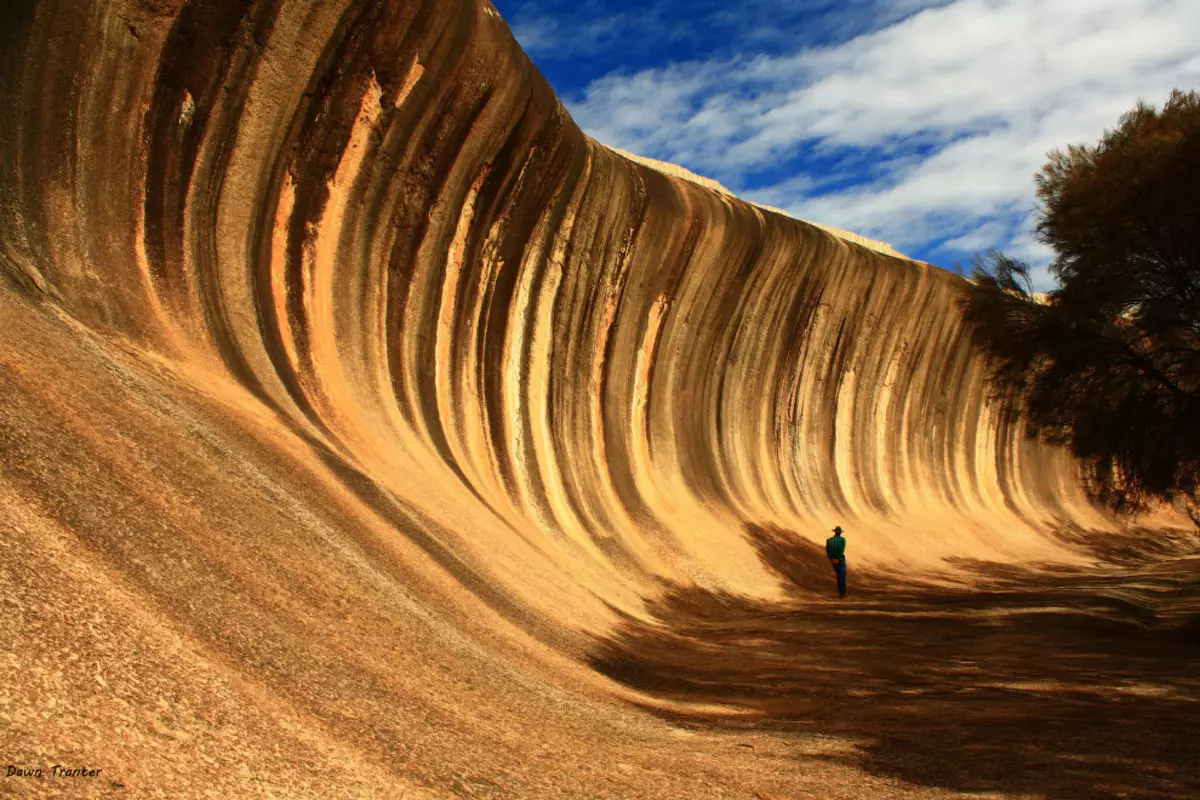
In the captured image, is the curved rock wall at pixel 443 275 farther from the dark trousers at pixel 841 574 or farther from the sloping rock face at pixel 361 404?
the dark trousers at pixel 841 574

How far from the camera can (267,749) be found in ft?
11.6

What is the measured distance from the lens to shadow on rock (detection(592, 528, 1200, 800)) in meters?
5.04

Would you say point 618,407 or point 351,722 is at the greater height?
point 618,407

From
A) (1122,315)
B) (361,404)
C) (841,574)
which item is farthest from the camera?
(841,574)

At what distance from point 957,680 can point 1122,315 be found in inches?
272

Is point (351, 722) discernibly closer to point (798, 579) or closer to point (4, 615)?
point (4, 615)

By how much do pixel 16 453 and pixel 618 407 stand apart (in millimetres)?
12195

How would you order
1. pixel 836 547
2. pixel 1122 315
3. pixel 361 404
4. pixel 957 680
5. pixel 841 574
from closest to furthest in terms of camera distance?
pixel 957 680, pixel 361 404, pixel 1122 315, pixel 836 547, pixel 841 574

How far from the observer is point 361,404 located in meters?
10.3

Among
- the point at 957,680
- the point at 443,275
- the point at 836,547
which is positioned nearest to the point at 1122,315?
the point at 836,547

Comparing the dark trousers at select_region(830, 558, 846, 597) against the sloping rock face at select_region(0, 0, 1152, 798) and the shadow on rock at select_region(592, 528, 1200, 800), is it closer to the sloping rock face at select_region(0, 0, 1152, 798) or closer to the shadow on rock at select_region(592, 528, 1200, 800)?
the shadow on rock at select_region(592, 528, 1200, 800)

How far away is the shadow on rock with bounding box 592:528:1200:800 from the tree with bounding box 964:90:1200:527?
2246 mm

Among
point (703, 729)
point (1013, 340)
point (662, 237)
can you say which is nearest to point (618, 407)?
point (662, 237)

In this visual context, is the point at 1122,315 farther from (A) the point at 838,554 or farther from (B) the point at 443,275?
(B) the point at 443,275
